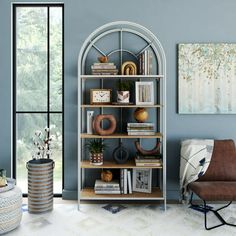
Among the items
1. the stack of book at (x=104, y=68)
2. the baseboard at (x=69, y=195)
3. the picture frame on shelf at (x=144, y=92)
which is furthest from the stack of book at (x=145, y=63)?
the baseboard at (x=69, y=195)

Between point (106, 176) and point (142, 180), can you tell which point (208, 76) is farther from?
point (106, 176)

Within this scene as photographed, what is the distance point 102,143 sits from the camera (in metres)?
3.25

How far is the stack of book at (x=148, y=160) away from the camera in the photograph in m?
2.94

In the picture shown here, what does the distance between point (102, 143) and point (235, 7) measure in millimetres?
2247

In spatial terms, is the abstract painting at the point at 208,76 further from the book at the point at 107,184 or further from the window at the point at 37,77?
the window at the point at 37,77

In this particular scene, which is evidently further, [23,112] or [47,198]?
[23,112]

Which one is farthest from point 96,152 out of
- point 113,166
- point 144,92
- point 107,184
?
point 144,92

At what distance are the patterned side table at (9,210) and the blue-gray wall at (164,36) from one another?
828 mm

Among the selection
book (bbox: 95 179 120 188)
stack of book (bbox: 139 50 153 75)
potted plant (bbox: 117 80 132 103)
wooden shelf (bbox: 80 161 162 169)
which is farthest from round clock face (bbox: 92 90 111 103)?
book (bbox: 95 179 120 188)

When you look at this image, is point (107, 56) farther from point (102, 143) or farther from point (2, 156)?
point (2, 156)

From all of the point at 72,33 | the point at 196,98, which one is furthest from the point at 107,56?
the point at 196,98

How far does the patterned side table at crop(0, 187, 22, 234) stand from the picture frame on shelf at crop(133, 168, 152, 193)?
49.5 inches

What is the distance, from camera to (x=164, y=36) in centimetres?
325

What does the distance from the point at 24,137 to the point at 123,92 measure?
55.8 inches
